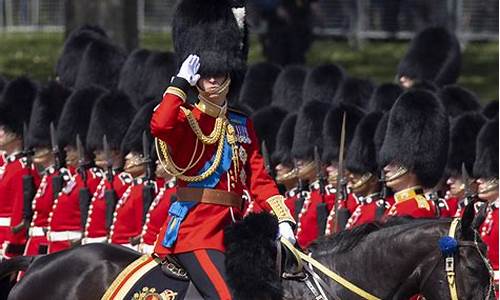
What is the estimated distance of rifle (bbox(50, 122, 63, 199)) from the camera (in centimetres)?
1014

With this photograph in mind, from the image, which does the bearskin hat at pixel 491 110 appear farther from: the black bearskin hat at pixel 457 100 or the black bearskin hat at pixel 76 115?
the black bearskin hat at pixel 76 115

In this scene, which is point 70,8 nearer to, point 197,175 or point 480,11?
point 480,11

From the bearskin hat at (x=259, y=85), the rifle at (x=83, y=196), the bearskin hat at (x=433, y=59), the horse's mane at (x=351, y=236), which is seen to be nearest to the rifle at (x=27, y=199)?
the rifle at (x=83, y=196)

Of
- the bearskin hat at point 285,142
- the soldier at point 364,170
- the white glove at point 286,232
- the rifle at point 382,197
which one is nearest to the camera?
the white glove at point 286,232

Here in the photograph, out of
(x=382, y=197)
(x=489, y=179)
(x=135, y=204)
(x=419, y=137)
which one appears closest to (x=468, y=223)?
(x=382, y=197)

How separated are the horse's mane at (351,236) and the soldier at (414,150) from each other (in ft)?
4.45

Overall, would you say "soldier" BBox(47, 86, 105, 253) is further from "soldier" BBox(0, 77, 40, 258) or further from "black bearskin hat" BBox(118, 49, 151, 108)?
"black bearskin hat" BBox(118, 49, 151, 108)

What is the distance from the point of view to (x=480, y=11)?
20.3m

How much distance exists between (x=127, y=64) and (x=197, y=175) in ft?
20.8

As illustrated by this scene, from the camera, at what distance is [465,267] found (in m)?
6.37

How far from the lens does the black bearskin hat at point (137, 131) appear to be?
10016 millimetres

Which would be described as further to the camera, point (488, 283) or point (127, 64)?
point (127, 64)

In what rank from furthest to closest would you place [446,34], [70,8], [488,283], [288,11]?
[288,11]
[70,8]
[446,34]
[488,283]

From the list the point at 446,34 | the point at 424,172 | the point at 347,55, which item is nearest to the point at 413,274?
the point at 424,172
